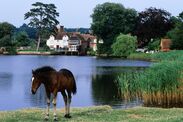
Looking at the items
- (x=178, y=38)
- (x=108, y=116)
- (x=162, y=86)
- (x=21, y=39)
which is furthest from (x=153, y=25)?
(x=108, y=116)

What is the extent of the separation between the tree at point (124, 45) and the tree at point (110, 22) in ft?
30.5

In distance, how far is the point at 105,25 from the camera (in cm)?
13738

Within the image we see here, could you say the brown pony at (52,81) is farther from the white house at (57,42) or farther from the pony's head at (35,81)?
the white house at (57,42)

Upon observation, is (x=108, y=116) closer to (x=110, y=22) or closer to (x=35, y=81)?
(x=35, y=81)

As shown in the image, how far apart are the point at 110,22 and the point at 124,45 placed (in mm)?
18684

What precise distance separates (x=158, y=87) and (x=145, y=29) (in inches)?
3863

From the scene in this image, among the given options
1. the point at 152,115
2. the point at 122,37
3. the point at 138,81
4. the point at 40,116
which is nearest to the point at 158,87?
the point at 138,81

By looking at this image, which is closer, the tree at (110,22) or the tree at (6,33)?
the tree at (110,22)

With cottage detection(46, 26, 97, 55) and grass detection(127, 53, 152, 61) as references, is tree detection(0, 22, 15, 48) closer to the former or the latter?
cottage detection(46, 26, 97, 55)

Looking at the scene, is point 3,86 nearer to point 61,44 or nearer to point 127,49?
point 127,49

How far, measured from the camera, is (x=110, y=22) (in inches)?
5458

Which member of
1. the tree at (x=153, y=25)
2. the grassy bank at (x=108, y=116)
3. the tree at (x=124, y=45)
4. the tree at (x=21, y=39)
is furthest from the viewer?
the tree at (x=21, y=39)

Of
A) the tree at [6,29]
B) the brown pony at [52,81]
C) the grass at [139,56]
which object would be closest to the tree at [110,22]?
the grass at [139,56]

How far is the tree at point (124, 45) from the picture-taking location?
398 ft
